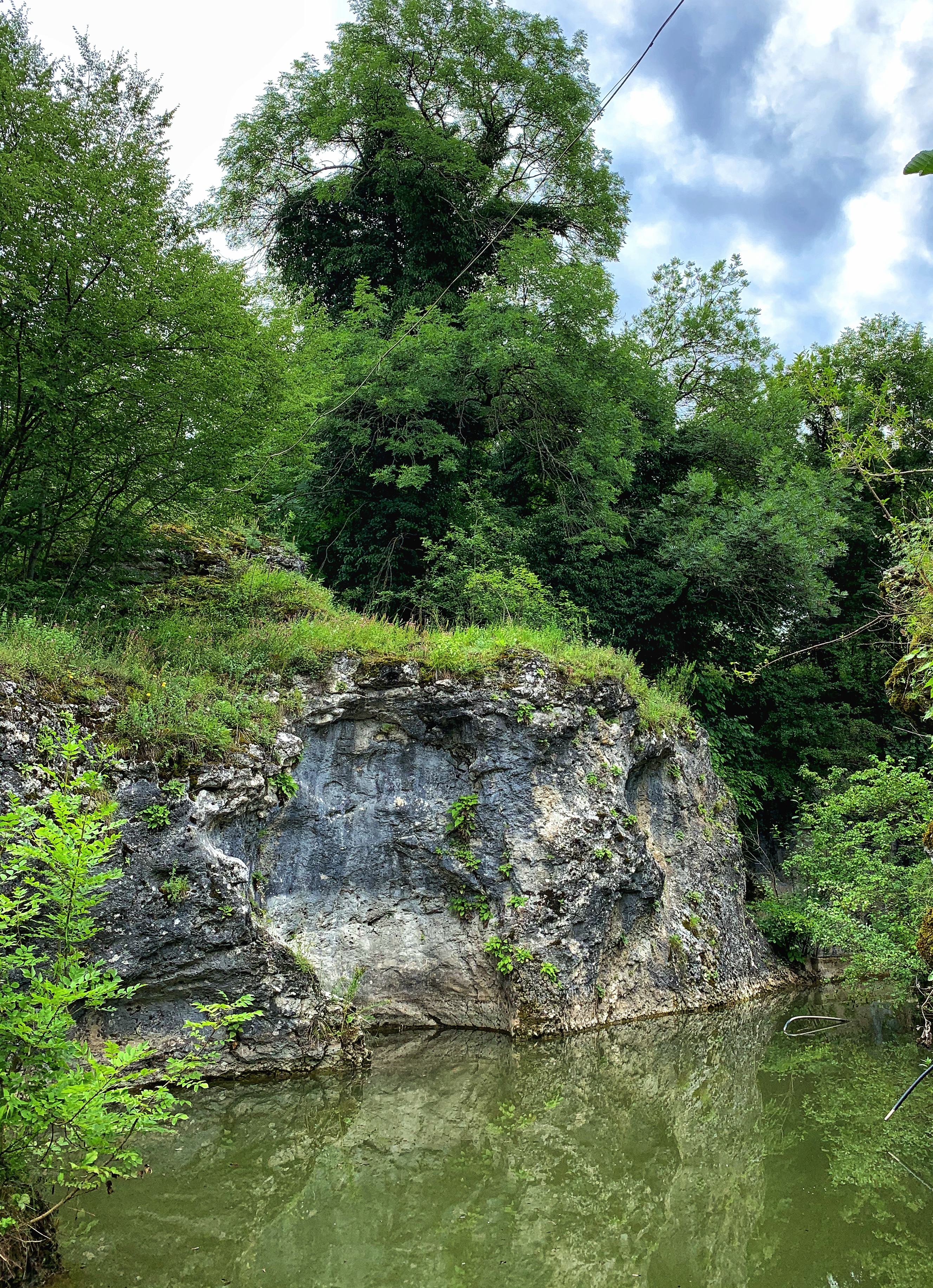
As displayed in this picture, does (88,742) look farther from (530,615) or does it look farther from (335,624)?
(530,615)

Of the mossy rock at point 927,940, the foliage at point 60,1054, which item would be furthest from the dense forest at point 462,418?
the foliage at point 60,1054

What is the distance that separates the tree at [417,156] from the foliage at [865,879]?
1266 centimetres

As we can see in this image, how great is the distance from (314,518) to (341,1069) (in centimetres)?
1122

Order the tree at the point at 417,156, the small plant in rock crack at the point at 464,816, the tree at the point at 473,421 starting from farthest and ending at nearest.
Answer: the tree at the point at 417,156
the tree at the point at 473,421
the small plant in rock crack at the point at 464,816

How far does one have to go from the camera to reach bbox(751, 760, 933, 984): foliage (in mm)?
10336

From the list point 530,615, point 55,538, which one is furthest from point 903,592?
point 55,538

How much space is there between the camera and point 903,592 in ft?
19.3

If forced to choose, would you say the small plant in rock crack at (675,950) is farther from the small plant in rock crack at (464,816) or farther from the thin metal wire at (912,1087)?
the thin metal wire at (912,1087)

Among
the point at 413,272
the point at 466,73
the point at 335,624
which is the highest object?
the point at 466,73

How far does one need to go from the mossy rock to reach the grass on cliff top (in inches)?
234

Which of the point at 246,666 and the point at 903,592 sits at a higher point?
the point at 903,592

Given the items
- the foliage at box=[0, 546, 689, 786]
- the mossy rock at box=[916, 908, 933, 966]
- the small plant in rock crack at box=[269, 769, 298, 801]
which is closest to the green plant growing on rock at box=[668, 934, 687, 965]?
the foliage at box=[0, 546, 689, 786]

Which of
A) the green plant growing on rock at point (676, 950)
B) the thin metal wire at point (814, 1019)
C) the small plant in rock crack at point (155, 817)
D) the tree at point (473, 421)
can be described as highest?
the tree at point (473, 421)

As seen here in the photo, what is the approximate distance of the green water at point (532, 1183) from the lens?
4.69 metres
